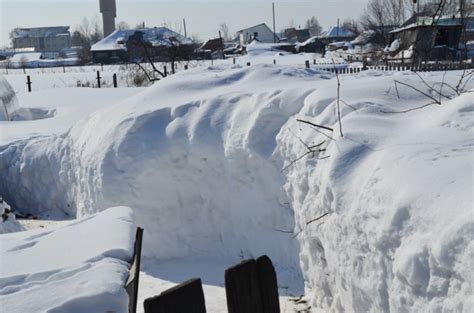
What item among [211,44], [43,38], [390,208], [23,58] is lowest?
[390,208]

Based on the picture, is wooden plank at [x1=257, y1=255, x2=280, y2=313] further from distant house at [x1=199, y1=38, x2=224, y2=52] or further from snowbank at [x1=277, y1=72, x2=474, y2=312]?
distant house at [x1=199, y1=38, x2=224, y2=52]

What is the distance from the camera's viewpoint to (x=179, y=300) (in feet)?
6.20

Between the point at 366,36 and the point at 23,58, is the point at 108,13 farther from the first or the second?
the point at 366,36

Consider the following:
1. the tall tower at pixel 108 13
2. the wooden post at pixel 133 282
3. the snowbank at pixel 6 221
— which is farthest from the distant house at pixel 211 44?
the wooden post at pixel 133 282

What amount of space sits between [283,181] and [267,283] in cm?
464

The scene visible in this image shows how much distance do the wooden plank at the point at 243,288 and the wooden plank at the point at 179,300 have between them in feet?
0.43

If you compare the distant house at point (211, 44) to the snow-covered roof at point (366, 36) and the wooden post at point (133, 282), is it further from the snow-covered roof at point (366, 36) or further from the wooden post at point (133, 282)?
the wooden post at point (133, 282)

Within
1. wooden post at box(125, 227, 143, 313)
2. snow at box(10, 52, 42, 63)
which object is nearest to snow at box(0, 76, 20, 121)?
wooden post at box(125, 227, 143, 313)

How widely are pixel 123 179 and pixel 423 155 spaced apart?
4.99m

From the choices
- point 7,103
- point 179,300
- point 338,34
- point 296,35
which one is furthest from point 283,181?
point 296,35

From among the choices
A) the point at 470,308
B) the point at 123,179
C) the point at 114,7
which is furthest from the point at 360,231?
the point at 114,7

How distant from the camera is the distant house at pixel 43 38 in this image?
139875mm

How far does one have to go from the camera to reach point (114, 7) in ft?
340

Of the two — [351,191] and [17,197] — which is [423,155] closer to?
[351,191]
